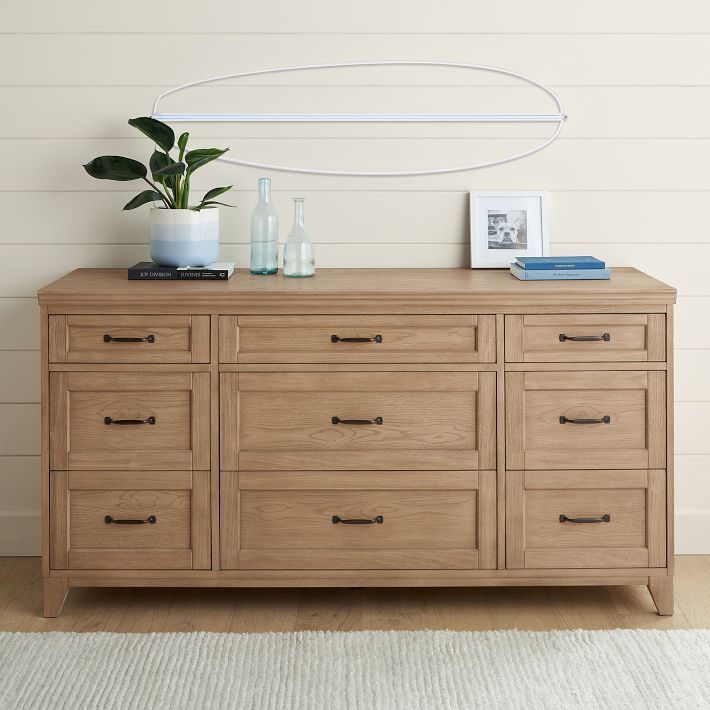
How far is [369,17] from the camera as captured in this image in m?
2.95

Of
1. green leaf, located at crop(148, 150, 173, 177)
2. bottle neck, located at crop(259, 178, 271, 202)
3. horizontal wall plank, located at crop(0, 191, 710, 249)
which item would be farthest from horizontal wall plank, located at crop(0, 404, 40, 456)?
bottle neck, located at crop(259, 178, 271, 202)

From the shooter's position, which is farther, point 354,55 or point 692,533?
point 692,533

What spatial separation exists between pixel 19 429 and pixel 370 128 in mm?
1479

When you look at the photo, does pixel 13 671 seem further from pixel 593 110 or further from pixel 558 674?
pixel 593 110

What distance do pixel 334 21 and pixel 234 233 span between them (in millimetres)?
719

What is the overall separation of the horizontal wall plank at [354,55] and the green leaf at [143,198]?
0.41 metres

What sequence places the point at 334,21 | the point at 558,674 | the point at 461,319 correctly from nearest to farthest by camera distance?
the point at 558,674, the point at 461,319, the point at 334,21

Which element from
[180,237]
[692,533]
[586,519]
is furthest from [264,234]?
[692,533]

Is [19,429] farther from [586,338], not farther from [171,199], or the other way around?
[586,338]

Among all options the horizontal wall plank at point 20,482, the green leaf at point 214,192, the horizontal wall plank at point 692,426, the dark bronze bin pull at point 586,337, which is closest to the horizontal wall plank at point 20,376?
the horizontal wall plank at point 20,482

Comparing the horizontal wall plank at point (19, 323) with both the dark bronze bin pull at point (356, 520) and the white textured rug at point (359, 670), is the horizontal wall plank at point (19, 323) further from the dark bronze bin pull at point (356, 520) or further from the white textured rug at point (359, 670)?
the dark bronze bin pull at point (356, 520)

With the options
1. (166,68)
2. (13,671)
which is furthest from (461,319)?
(13,671)

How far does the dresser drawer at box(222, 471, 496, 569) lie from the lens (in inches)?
103

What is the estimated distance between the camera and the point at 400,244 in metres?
3.05
